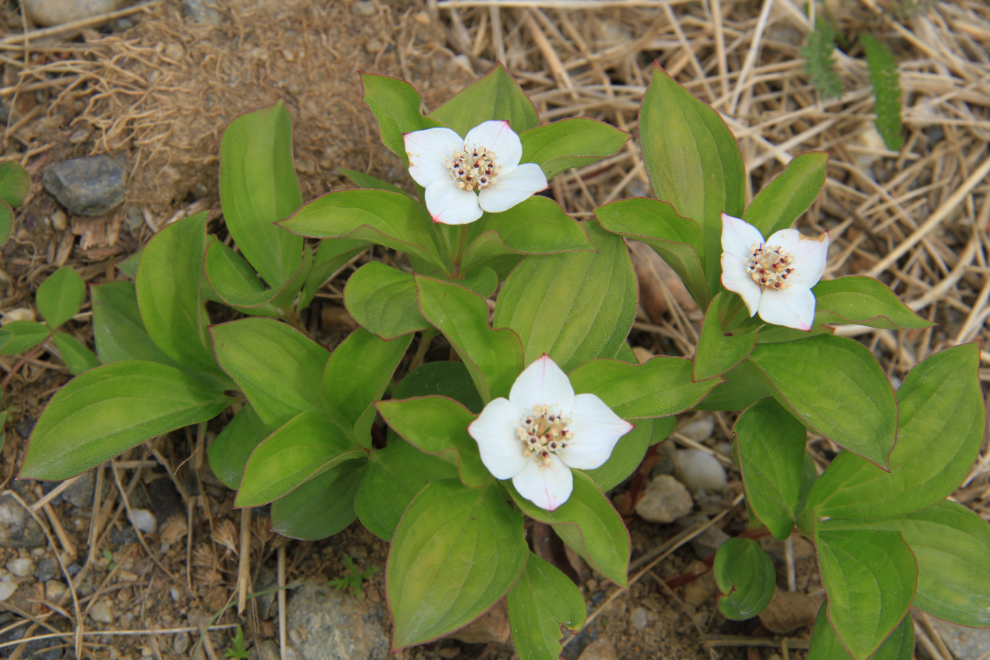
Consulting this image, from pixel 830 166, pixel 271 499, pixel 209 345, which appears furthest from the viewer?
pixel 830 166

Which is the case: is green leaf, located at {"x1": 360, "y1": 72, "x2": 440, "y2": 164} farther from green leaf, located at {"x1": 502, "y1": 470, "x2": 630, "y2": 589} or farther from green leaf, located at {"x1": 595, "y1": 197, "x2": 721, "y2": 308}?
green leaf, located at {"x1": 502, "y1": 470, "x2": 630, "y2": 589}

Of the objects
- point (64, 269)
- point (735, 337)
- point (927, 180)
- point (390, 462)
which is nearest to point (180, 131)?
point (64, 269)

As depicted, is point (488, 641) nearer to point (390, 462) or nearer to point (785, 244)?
point (390, 462)

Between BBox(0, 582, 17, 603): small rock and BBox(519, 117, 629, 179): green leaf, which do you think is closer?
BBox(519, 117, 629, 179): green leaf

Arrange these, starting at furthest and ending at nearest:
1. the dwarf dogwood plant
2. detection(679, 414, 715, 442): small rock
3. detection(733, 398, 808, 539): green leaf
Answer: detection(679, 414, 715, 442): small rock, detection(733, 398, 808, 539): green leaf, the dwarf dogwood plant

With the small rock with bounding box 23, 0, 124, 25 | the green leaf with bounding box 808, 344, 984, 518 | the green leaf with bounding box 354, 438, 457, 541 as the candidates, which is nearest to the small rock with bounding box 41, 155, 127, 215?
the small rock with bounding box 23, 0, 124, 25

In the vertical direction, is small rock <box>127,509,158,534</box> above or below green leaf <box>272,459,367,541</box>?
below
